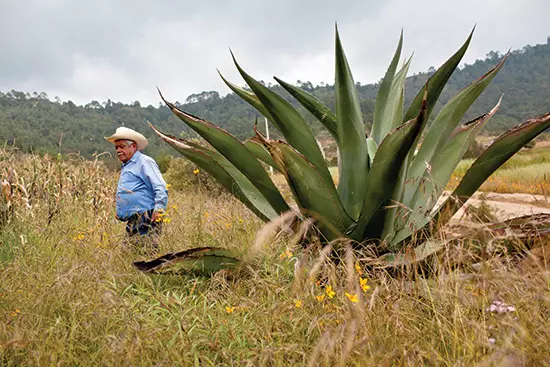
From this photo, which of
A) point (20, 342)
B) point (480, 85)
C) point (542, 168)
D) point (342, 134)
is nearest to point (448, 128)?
point (480, 85)

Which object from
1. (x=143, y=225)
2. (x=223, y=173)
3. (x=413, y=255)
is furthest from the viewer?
(x=143, y=225)

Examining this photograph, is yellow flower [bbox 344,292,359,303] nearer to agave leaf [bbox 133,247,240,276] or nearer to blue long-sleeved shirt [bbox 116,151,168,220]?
agave leaf [bbox 133,247,240,276]

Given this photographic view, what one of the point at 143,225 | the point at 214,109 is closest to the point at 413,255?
the point at 143,225

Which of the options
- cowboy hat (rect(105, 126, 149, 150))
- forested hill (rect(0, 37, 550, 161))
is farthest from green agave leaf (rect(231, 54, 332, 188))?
forested hill (rect(0, 37, 550, 161))

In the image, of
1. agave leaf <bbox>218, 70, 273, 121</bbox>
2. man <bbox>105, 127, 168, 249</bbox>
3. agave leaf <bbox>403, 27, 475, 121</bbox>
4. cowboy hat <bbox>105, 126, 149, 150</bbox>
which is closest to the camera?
agave leaf <bbox>403, 27, 475, 121</bbox>

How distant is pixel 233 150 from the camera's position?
7.45 ft

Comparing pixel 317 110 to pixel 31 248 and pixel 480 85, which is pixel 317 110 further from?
pixel 31 248

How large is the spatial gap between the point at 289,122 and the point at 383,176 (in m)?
0.57

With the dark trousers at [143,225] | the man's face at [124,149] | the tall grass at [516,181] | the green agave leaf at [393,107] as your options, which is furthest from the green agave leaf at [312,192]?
the tall grass at [516,181]

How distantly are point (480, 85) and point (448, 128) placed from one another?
0.90 ft

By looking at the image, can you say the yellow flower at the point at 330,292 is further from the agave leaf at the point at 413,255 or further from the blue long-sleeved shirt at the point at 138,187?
the blue long-sleeved shirt at the point at 138,187

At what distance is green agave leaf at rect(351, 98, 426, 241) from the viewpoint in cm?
188

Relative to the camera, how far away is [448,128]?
244cm

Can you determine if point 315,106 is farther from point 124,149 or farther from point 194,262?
point 124,149
